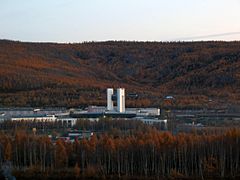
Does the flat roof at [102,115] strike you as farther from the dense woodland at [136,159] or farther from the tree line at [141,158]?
the tree line at [141,158]

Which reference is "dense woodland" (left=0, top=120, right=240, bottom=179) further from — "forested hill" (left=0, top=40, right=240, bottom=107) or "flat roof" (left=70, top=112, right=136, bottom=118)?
"forested hill" (left=0, top=40, right=240, bottom=107)

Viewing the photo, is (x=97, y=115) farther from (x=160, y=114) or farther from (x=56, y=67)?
(x=56, y=67)

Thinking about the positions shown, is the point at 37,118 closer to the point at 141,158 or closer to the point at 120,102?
the point at 120,102

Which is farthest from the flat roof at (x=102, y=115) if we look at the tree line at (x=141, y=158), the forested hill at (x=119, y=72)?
the tree line at (x=141, y=158)

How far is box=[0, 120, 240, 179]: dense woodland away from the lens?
2612 centimetres

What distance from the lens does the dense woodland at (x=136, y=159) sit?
26125mm

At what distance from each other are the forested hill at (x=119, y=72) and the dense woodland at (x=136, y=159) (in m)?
25.0

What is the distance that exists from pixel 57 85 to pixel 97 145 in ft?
133

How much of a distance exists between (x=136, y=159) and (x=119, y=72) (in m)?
66.1

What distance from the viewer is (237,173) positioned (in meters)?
25.6

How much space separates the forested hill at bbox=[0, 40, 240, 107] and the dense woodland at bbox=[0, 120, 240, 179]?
82.1 feet

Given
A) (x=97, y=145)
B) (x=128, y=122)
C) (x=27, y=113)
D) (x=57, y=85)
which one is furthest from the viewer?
(x=57, y=85)

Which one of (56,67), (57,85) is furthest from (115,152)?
(56,67)

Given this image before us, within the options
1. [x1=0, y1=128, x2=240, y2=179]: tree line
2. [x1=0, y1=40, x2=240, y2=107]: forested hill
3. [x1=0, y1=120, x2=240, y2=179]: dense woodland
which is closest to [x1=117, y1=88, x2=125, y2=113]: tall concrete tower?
[x1=0, y1=40, x2=240, y2=107]: forested hill
